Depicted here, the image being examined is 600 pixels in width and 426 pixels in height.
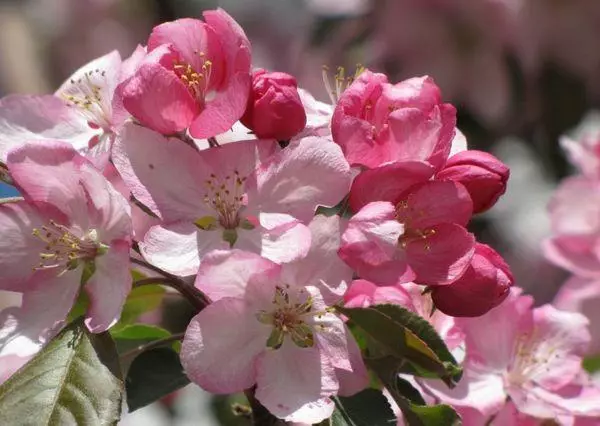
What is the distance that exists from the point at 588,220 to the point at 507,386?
810 mm

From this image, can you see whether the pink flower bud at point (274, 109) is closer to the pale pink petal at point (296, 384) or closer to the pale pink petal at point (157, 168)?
the pale pink petal at point (157, 168)

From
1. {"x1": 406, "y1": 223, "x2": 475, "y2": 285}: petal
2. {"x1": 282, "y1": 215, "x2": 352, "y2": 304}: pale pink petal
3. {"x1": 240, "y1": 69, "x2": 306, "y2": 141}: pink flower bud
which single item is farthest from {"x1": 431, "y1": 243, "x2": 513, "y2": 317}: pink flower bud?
{"x1": 240, "y1": 69, "x2": 306, "y2": 141}: pink flower bud

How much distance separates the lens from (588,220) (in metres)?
2.21

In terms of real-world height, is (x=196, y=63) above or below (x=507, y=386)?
above

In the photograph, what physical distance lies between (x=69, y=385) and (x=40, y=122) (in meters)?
0.34

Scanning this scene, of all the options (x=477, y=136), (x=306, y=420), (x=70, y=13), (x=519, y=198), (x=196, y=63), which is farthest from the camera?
(x=70, y=13)

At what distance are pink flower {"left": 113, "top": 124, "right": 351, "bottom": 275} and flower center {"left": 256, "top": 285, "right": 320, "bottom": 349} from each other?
0.17 feet

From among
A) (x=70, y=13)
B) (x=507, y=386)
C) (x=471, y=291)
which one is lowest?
(x=70, y=13)

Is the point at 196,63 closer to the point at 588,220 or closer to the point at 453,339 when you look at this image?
the point at 453,339


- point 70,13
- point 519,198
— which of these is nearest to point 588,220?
point 519,198

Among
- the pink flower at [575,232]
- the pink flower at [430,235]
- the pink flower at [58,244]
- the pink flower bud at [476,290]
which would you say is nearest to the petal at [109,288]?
the pink flower at [58,244]

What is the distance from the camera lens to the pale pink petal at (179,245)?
1184mm

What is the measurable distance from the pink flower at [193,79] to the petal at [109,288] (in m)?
0.14

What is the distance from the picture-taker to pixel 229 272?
1157mm
